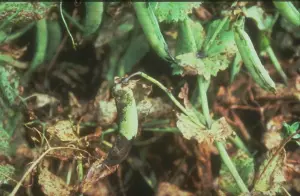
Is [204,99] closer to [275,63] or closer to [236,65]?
[236,65]

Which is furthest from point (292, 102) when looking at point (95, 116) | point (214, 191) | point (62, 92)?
point (62, 92)

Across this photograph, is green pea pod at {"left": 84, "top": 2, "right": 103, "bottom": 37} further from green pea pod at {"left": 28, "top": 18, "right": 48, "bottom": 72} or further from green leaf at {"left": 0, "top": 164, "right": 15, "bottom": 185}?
green leaf at {"left": 0, "top": 164, "right": 15, "bottom": 185}

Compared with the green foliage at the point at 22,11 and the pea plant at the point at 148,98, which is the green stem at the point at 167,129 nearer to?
the pea plant at the point at 148,98

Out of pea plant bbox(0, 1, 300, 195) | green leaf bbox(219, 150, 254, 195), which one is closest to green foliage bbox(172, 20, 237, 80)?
pea plant bbox(0, 1, 300, 195)

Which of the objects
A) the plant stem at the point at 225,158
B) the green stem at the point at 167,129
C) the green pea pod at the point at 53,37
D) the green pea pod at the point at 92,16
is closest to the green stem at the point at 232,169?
the plant stem at the point at 225,158

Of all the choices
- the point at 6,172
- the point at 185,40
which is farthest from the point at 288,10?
the point at 6,172

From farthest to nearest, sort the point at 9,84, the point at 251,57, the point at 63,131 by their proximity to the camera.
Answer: the point at 9,84, the point at 63,131, the point at 251,57
